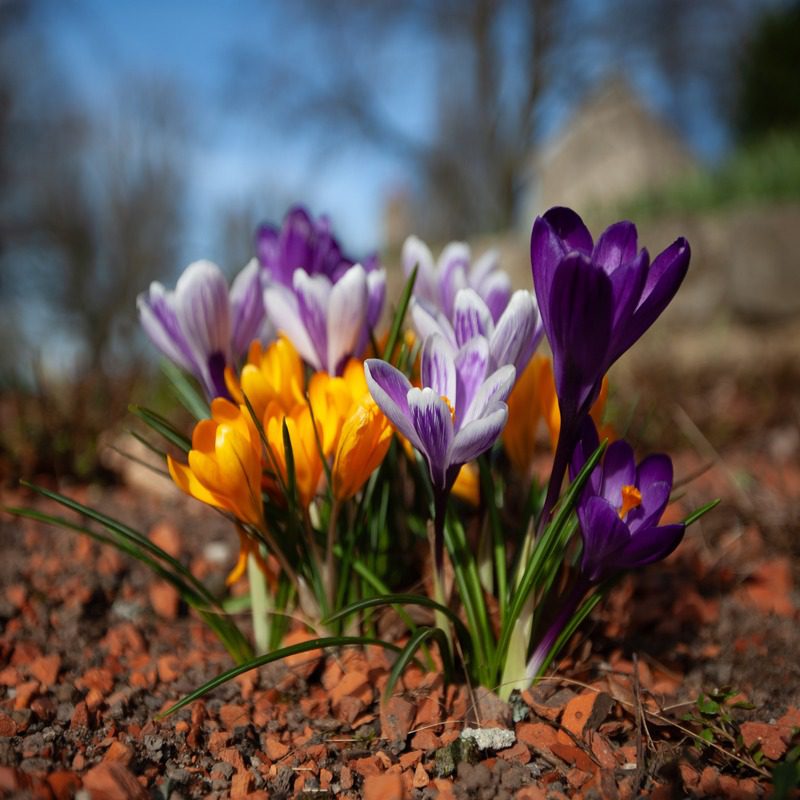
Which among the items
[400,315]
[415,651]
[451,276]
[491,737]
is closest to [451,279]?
[451,276]

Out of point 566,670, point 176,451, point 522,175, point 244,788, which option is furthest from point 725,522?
point 522,175

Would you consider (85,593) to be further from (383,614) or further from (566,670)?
(566,670)

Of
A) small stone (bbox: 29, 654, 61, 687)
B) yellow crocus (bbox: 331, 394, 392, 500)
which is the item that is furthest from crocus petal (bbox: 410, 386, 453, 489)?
small stone (bbox: 29, 654, 61, 687)

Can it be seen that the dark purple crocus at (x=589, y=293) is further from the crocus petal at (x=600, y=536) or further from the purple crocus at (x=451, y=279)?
the purple crocus at (x=451, y=279)

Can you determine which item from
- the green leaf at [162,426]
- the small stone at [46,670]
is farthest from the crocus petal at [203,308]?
the small stone at [46,670]

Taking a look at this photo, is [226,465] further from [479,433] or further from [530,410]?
[530,410]
